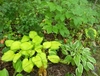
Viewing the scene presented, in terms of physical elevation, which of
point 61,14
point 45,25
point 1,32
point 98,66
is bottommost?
point 98,66

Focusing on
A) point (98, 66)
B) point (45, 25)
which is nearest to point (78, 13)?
point (45, 25)

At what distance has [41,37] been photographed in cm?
330

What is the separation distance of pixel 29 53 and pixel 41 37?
405 millimetres

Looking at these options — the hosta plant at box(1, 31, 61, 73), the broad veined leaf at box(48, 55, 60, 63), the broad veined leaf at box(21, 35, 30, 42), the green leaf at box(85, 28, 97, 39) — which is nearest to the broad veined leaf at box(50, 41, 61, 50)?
the hosta plant at box(1, 31, 61, 73)

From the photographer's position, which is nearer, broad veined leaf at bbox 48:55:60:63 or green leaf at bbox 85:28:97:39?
broad veined leaf at bbox 48:55:60:63

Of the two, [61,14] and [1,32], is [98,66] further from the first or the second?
[1,32]

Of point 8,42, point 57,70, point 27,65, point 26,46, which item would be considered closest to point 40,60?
point 27,65

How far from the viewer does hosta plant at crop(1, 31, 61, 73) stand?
116 inches

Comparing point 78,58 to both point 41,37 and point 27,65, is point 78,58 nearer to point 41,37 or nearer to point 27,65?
point 41,37

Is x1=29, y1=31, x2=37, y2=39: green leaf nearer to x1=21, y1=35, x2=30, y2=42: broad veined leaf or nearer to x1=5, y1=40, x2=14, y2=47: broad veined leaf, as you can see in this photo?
x1=21, y1=35, x2=30, y2=42: broad veined leaf

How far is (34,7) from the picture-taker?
147 inches

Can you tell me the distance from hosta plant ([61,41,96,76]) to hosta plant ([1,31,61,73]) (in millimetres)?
186

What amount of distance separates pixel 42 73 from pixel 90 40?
1437mm

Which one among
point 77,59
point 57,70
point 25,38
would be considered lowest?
point 57,70
